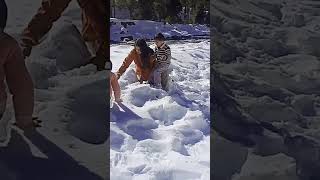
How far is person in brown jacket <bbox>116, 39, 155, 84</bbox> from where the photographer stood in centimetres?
507

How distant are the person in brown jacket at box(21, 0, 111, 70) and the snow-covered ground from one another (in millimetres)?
1169

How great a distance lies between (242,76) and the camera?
8.09 ft

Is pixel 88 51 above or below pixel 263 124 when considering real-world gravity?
above

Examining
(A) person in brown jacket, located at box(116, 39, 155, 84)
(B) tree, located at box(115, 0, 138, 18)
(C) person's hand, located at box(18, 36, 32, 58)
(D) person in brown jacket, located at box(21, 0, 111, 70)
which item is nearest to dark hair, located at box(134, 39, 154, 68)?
(A) person in brown jacket, located at box(116, 39, 155, 84)

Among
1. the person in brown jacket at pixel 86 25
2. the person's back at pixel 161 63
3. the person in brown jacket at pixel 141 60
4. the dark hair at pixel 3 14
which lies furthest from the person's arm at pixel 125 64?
the dark hair at pixel 3 14

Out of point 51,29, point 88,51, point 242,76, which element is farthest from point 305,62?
point 51,29

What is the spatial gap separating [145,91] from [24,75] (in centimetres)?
284

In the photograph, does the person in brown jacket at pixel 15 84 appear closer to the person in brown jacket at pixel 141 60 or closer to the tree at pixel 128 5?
the tree at pixel 128 5

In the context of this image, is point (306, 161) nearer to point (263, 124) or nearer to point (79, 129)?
point (263, 124)

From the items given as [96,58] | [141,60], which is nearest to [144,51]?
[141,60]

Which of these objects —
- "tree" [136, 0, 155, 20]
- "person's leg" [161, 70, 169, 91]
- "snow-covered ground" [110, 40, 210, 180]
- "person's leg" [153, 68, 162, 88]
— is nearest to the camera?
"snow-covered ground" [110, 40, 210, 180]

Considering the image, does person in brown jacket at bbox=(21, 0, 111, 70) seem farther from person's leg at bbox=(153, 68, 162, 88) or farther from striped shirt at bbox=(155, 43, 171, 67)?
person's leg at bbox=(153, 68, 162, 88)

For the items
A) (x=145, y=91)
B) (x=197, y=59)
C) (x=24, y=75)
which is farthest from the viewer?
(x=197, y=59)

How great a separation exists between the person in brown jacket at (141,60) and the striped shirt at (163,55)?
0.20 ft
